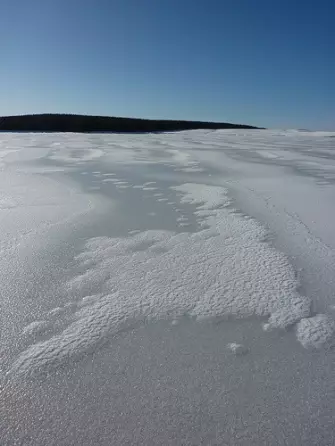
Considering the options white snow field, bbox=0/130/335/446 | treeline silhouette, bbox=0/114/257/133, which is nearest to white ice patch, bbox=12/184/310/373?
white snow field, bbox=0/130/335/446

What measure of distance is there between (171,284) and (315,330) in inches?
21.9

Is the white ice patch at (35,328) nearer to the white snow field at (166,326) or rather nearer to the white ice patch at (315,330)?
the white snow field at (166,326)

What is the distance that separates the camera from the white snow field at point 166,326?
0.75 metres

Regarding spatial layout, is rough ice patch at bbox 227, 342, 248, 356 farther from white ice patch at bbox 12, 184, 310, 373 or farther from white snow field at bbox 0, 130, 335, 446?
white ice patch at bbox 12, 184, 310, 373

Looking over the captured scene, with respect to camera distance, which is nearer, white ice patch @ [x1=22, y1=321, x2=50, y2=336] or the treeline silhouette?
white ice patch @ [x1=22, y1=321, x2=50, y2=336]

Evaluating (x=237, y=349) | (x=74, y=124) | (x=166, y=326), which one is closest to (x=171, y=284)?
(x=166, y=326)

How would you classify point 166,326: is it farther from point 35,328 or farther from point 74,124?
point 74,124

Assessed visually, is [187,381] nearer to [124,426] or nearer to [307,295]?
[124,426]

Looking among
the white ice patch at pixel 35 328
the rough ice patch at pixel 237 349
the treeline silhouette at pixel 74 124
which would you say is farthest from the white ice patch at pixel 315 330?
the treeline silhouette at pixel 74 124

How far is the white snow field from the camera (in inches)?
29.6

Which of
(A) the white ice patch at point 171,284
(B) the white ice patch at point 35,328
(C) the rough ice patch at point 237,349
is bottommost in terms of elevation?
(C) the rough ice patch at point 237,349

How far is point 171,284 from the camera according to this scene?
132cm

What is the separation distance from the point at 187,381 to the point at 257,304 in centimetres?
45

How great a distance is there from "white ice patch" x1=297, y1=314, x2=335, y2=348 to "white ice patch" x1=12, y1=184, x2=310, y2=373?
0.02 metres
